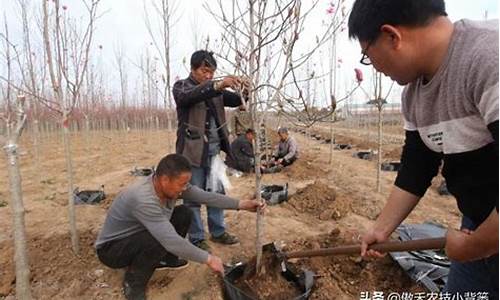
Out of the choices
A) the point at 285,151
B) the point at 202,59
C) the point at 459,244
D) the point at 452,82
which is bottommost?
the point at 285,151

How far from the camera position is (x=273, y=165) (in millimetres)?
7320

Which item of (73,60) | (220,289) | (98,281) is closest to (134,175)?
(73,60)

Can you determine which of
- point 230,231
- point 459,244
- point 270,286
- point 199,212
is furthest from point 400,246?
point 230,231

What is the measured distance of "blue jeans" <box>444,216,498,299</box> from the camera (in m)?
1.35

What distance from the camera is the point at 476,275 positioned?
143cm

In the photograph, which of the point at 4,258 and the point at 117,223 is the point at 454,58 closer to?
the point at 117,223

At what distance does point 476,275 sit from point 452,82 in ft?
2.86

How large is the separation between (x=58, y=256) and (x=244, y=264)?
168 cm

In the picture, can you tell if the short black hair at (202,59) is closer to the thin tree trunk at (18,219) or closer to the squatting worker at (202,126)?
the squatting worker at (202,126)

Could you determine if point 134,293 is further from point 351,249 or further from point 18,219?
point 351,249

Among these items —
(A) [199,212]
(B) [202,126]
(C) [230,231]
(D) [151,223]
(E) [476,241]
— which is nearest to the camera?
(E) [476,241]

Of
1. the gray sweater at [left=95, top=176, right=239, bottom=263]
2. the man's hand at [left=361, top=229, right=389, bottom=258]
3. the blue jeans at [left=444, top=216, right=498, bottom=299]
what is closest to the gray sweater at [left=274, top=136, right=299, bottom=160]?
the gray sweater at [left=95, top=176, right=239, bottom=263]

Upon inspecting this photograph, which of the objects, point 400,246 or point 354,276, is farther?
point 354,276

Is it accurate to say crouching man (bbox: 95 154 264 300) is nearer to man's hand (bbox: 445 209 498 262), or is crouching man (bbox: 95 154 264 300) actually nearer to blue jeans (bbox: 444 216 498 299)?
blue jeans (bbox: 444 216 498 299)
